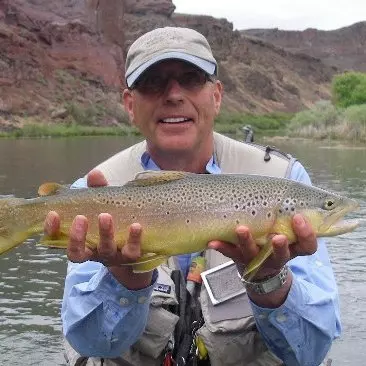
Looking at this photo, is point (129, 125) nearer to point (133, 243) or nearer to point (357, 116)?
point (357, 116)

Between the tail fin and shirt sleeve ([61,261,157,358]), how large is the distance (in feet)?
1.46

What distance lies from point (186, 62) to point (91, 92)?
78.0 m

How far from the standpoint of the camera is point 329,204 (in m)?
3.70

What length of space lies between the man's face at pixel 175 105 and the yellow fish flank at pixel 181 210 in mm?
385

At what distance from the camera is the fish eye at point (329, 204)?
3.67m

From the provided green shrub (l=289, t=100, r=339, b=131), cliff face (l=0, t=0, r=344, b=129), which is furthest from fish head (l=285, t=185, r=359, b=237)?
cliff face (l=0, t=0, r=344, b=129)

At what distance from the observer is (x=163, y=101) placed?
13.4 ft

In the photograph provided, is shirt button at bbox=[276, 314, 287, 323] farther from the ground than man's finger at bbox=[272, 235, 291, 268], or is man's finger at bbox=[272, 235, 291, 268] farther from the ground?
man's finger at bbox=[272, 235, 291, 268]

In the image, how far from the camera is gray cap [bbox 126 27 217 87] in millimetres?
4035

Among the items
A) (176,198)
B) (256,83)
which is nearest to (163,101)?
(176,198)

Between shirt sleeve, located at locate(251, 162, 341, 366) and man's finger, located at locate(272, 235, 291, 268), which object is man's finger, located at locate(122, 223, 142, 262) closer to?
man's finger, located at locate(272, 235, 291, 268)

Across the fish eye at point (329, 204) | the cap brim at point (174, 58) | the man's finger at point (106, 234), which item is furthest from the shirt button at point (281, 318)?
the cap brim at point (174, 58)

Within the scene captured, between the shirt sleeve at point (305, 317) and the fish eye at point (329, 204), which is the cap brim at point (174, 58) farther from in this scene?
the shirt sleeve at point (305, 317)

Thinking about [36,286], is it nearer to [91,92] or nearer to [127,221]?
[127,221]
